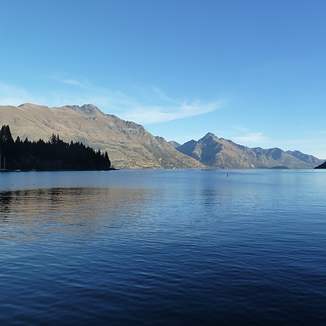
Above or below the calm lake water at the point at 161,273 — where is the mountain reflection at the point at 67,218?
above

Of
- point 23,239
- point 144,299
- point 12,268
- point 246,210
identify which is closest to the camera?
point 144,299

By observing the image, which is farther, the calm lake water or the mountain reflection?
the mountain reflection

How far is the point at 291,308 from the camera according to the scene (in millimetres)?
16844

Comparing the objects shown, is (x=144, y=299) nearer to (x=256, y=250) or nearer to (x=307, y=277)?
(x=307, y=277)

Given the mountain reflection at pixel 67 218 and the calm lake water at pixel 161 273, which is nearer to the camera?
the calm lake water at pixel 161 273

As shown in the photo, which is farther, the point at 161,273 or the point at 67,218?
the point at 67,218

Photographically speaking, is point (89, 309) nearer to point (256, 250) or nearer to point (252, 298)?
point (252, 298)

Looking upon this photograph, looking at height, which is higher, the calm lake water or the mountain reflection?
the mountain reflection

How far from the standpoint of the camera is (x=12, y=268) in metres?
23.3

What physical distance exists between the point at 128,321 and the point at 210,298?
212 inches

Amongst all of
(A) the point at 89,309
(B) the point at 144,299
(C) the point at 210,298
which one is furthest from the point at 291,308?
(A) the point at 89,309

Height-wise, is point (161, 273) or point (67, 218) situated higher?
point (67, 218)

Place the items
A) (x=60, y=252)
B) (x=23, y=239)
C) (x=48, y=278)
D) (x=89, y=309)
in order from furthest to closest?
(x=23, y=239)
(x=60, y=252)
(x=48, y=278)
(x=89, y=309)

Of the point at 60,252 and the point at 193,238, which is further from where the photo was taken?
the point at 193,238
